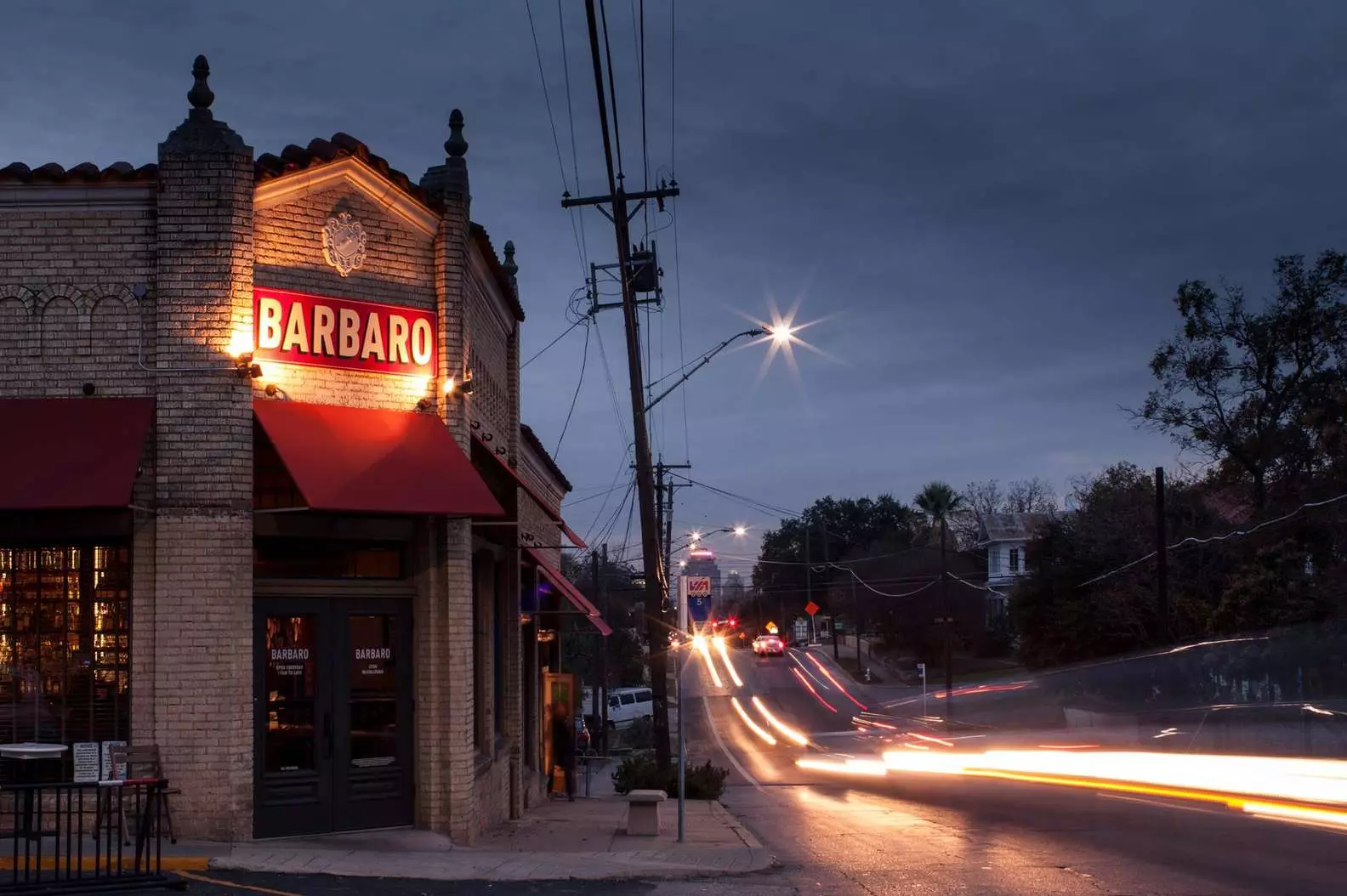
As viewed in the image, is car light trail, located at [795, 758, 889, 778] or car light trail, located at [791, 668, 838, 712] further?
car light trail, located at [791, 668, 838, 712]

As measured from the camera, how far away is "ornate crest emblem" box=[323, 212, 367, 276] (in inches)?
547

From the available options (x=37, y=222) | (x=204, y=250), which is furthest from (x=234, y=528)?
(x=37, y=222)

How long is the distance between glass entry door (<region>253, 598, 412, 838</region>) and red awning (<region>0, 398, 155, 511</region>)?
2081 mm

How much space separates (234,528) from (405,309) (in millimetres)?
3099

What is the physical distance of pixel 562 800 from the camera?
23.1m

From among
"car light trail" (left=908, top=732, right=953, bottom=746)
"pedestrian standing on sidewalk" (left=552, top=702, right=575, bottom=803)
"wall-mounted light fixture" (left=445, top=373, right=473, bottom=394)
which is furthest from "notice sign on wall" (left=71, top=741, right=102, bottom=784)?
"car light trail" (left=908, top=732, right=953, bottom=746)

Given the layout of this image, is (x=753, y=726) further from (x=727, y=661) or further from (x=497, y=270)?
(x=497, y=270)

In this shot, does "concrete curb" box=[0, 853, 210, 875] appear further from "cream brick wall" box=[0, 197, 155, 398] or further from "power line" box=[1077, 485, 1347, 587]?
"power line" box=[1077, 485, 1347, 587]

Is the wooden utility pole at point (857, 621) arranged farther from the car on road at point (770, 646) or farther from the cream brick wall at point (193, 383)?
the cream brick wall at point (193, 383)

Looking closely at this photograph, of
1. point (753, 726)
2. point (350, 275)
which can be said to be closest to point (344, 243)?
point (350, 275)

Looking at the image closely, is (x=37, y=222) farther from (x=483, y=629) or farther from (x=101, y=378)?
(x=483, y=629)

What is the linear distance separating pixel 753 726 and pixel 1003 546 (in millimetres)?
42399

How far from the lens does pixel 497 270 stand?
1753 cm

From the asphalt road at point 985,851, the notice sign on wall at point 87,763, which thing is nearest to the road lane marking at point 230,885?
the asphalt road at point 985,851
